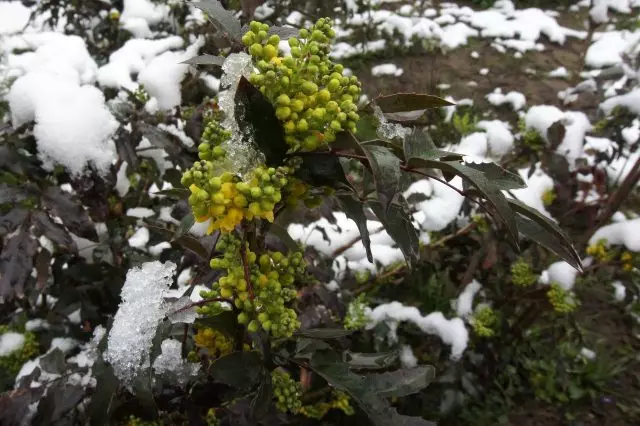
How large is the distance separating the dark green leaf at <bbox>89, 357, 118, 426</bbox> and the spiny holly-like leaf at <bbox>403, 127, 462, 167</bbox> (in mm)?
556

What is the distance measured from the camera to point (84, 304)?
1.26m

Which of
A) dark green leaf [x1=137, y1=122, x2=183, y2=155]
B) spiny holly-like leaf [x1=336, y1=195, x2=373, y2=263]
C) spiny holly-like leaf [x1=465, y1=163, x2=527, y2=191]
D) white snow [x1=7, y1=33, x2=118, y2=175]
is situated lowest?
dark green leaf [x1=137, y1=122, x2=183, y2=155]

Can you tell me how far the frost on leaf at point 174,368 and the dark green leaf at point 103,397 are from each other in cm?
15

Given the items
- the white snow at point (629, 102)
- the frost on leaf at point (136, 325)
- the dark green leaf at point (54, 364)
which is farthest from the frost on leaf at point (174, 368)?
the white snow at point (629, 102)

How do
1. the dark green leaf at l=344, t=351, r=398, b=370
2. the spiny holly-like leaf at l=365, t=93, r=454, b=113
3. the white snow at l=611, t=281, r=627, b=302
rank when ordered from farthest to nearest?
1. the white snow at l=611, t=281, r=627, b=302
2. the dark green leaf at l=344, t=351, r=398, b=370
3. the spiny holly-like leaf at l=365, t=93, r=454, b=113

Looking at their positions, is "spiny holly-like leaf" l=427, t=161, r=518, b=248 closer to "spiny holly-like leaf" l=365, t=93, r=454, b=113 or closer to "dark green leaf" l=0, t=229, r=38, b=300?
"spiny holly-like leaf" l=365, t=93, r=454, b=113

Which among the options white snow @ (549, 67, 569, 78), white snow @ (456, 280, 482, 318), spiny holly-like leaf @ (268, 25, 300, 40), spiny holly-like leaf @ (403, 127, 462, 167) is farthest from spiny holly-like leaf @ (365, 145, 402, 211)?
white snow @ (549, 67, 569, 78)

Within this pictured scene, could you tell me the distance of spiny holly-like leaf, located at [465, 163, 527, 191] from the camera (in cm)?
62

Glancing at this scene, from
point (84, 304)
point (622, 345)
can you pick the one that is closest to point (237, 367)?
point (84, 304)

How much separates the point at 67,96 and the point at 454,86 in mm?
3380

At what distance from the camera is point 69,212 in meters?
1.01

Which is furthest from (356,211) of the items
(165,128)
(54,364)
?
(165,128)

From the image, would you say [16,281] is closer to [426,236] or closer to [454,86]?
[426,236]

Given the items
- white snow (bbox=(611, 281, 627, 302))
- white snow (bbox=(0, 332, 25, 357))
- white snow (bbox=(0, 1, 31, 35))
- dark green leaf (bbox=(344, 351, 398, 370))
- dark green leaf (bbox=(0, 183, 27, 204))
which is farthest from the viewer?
white snow (bbox=(611, 281, 627, 302))
